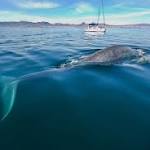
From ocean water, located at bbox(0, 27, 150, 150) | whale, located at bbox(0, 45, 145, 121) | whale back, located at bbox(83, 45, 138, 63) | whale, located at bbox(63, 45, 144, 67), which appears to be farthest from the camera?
whale back, located at bbox(83, 45, 138, 63)

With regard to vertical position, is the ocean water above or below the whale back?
above

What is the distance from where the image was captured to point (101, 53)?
15.9m

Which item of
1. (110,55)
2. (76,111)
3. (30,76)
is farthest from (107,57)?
(76,111)

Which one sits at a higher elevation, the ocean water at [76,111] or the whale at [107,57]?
the ocean water at [76,111]

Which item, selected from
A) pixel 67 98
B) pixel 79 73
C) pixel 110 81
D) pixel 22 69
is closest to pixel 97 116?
pixel 67 98

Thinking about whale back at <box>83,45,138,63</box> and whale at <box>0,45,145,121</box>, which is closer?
whale at <box>0,45,145,121</box>

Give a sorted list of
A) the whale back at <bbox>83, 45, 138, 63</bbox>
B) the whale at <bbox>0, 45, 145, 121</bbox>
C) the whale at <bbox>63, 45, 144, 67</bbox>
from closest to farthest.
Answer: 1. the whale at <bbox>0, 45, 145, 121</bbox>
2. the whale at <bbox>63, 45, 144, 67</bbox>
3. the whale back at <bbox>83, 45, 138, 63</bbox>

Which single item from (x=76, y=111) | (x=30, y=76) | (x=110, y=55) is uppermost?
(x=76, y=111)

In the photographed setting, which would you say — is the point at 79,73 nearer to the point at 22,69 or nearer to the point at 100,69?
the point at 100,69

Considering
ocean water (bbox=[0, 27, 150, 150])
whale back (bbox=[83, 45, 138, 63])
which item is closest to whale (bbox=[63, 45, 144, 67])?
whale back (bbox=[83, 45, 138, 63])

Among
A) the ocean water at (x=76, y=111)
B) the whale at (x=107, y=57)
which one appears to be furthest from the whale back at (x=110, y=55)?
the ocean water at (x=76, y=111)

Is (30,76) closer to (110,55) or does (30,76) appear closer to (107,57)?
(107,57)

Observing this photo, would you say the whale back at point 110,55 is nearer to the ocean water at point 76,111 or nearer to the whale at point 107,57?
the whale at point 107,57

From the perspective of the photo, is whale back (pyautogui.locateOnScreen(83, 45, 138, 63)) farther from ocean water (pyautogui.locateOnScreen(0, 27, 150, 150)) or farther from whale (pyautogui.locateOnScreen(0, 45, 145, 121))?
ocean water (pyautogui.locateOnScreen(0, 27, 150, 150))
